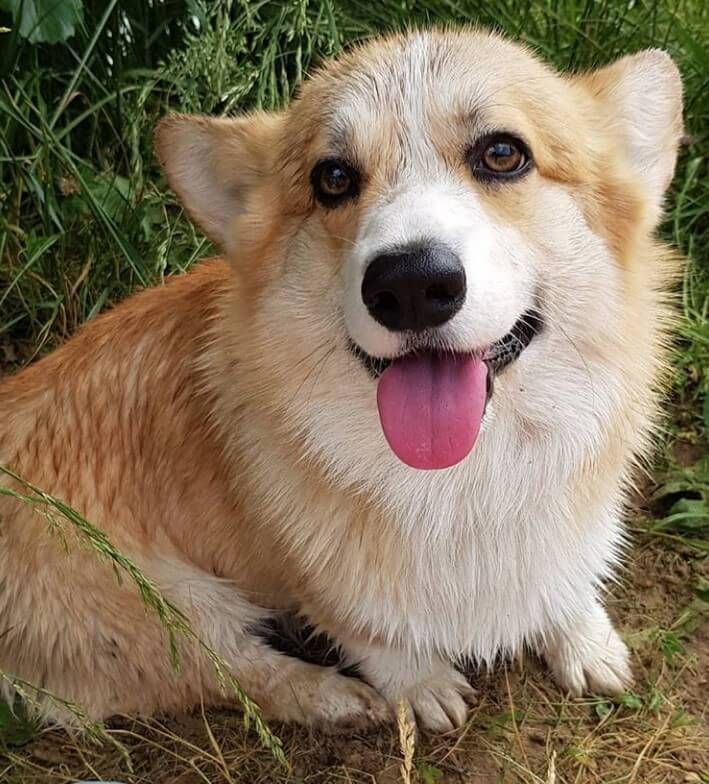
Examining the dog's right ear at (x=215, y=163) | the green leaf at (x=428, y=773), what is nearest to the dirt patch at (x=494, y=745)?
the green leaf at (x=428, y=773)

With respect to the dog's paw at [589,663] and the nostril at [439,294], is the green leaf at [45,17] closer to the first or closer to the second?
the nostril at [439,294]

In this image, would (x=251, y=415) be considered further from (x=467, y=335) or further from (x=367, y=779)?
(x=367, y=779)

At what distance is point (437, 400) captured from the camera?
201 cm

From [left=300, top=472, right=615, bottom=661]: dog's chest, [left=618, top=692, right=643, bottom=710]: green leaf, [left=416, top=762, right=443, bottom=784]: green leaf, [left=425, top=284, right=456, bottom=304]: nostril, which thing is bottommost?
[left=416, top=762, right=443, bottom=784]: green leaf

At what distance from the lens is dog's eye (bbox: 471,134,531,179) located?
2.03m

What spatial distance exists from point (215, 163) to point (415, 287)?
0.95 m

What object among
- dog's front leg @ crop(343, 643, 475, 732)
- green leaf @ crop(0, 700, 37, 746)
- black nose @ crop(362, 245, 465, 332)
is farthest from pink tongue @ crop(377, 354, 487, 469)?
green leaf @ crop(0, 700, 37, 746)

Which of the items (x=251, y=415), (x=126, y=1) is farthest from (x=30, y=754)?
(x=126, y=1)

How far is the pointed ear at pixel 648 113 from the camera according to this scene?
2336mm

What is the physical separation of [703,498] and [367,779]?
155cm

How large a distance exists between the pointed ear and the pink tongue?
0.79m

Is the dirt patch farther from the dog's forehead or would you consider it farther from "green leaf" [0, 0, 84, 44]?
"green leaf" [0, 0, 84, 44]

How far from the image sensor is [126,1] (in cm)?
370

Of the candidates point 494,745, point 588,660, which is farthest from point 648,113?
point 494,745
